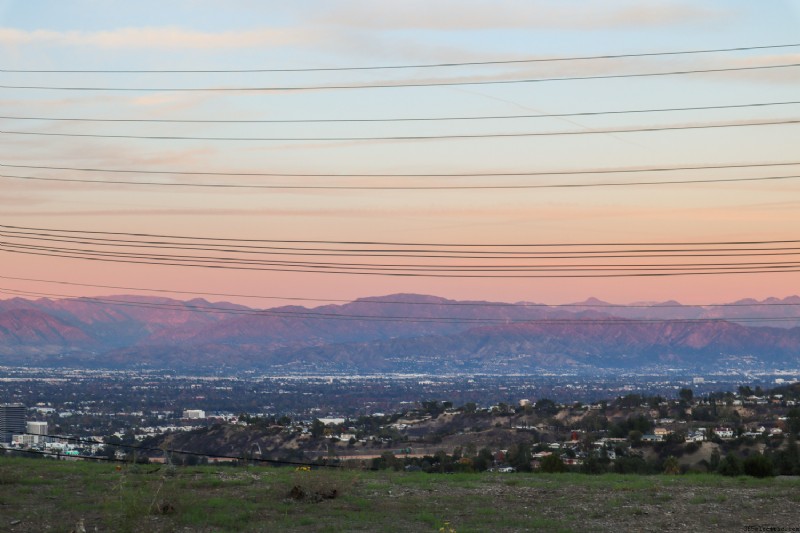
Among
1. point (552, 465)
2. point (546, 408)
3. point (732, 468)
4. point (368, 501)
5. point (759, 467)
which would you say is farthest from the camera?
point (546, 408)

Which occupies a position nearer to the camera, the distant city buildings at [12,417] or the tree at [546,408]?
the distant city buildings at [12,417]

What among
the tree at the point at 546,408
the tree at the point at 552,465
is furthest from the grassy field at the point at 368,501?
the tree at the point at 546,408

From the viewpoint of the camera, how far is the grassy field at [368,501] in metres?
25.5

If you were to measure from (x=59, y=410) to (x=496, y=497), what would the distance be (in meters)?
147

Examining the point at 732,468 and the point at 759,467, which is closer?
the point at 759,467

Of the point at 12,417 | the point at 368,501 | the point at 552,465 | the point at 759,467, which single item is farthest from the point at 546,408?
the point at 368,501

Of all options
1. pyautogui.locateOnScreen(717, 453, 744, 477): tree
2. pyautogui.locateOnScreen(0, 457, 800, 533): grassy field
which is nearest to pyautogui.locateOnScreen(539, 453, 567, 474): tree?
pyautogui.locateOnScreen(0, 457, 800, 533): grassy field

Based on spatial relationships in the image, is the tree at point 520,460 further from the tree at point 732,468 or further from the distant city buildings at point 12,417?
the distant city buildings at point 12,417

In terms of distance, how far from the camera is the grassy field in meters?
25.5

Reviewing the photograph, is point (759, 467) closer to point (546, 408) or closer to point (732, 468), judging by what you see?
point (732, 468)

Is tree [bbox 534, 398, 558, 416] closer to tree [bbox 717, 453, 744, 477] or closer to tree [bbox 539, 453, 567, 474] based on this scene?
tree [bbox 539, 453, 567, 474]

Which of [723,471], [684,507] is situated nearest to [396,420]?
[723,471]

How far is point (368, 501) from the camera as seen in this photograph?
2888 centimetres

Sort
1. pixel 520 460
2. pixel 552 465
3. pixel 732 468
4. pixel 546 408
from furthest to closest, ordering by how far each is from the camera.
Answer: pixel 546 408, pixel 520 460, pixel 552 465, pixel 732 468
